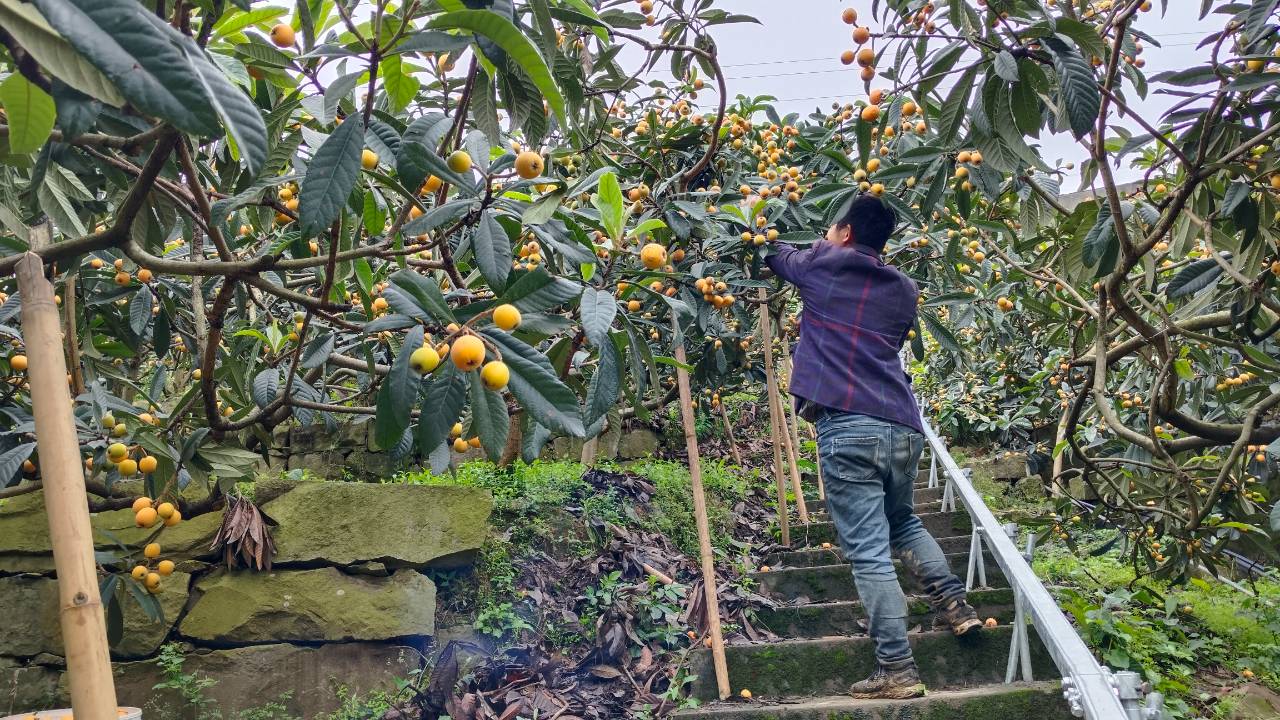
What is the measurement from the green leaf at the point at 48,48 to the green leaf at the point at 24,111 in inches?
8.7

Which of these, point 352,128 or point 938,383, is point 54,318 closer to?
point 352,128

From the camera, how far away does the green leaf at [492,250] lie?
1.30 m

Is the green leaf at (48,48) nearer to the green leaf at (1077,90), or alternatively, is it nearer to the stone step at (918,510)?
the green leaf at (1077,90)

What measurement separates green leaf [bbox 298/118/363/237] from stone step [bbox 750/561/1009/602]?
3034mm

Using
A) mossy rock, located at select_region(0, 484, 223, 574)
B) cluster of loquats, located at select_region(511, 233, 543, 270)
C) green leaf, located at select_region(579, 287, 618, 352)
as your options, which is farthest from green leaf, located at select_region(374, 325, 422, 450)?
mossy rock, located at select_region(0, 484, 223, 574)

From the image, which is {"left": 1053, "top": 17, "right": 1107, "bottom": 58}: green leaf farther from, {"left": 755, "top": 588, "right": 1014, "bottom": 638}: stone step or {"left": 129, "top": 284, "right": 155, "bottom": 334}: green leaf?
{"left": 129, "top": 284, "right": 155, "bottom": 334}: green leaf

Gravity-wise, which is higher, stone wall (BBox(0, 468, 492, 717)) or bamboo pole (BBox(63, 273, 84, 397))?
bamboo pole (BBox(63, 273, 84, 397))

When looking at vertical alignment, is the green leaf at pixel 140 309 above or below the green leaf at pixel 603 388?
above

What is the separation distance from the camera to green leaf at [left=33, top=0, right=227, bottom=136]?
0.62m

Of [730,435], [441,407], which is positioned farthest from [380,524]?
[730,435]

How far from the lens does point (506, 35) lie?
1.00 meters

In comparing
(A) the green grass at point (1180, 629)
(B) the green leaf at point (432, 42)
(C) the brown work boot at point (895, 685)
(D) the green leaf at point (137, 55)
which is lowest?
(A) the green grass at point (1180, 629)

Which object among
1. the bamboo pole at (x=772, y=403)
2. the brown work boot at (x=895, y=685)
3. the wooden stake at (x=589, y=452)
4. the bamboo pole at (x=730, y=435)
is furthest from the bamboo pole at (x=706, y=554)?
the bamboo pole at (x=730, y=435)

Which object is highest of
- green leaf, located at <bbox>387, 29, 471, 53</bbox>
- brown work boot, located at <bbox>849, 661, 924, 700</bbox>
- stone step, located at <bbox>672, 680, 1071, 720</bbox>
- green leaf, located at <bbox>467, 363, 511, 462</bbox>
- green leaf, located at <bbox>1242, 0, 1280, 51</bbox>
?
green leaf, located at <bbox>1242, 0, 1280, 51</bbox>
